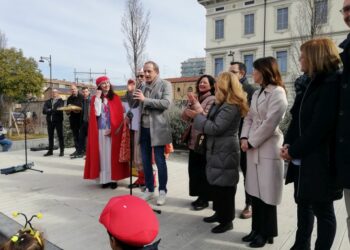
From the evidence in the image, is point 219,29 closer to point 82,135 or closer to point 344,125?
point 82,135

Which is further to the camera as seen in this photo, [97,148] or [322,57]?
[97,148]

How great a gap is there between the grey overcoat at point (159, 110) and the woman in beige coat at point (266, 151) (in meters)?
1.40

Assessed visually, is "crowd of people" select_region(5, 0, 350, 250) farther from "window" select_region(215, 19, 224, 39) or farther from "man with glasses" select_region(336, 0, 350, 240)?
"window" select_region(215, 19, 224, 39)

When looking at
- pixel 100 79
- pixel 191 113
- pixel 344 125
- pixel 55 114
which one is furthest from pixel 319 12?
pixel 344 125

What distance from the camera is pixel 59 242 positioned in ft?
10.5

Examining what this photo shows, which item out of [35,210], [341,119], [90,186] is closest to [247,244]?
[341,119]

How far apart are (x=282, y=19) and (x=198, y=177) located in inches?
1219

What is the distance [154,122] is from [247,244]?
1.95 m

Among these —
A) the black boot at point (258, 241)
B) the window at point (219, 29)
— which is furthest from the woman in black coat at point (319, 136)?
the window at point (219, 29)

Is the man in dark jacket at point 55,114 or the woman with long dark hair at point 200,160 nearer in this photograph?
the woman with long dark hair at point 200,160

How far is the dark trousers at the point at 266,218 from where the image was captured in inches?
117

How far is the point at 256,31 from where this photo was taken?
32.7m

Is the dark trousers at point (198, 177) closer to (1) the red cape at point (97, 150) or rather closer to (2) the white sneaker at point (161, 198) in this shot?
(2) the white sneaker at point (161, 198)

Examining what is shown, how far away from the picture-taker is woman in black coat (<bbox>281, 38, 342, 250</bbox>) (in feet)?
7.27
